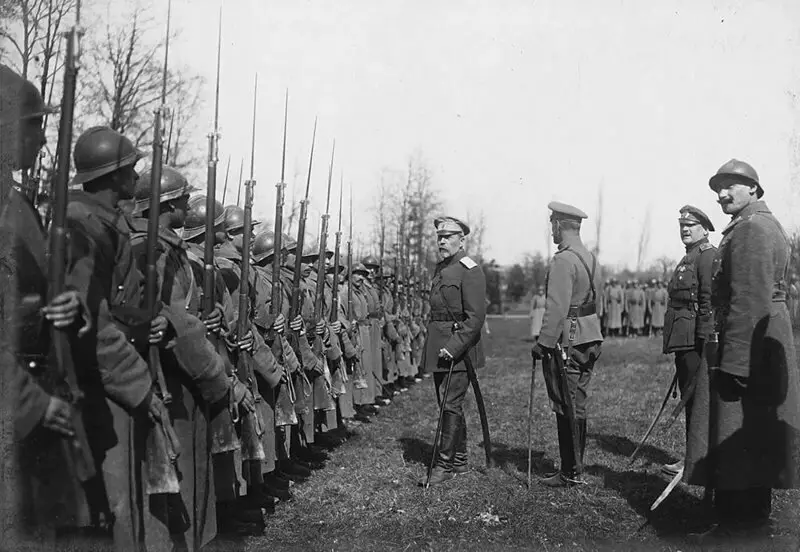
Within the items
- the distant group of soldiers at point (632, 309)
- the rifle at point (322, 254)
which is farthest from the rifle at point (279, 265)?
the distant group of soldiers at point (632, 309)

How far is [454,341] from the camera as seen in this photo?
689 cm

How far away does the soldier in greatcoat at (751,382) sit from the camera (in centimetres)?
470

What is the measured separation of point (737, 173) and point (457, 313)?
2839mm

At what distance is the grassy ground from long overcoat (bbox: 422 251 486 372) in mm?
1190

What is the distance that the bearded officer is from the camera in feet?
22.7

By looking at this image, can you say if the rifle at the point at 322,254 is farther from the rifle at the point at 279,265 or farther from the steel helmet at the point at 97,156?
the steel helmet at the point at 97,156

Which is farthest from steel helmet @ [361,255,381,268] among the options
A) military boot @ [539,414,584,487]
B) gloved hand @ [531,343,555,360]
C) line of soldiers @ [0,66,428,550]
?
line of soldiers @ [0,66,428,550]

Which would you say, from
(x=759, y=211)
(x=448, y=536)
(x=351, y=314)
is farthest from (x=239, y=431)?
(x=351, y=314)

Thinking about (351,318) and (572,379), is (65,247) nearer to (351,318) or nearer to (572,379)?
(572,379)

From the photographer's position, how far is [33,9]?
5.82m

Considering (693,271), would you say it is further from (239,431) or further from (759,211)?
(239,431)

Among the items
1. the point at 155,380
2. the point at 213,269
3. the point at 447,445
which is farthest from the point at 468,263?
the point at 155,380

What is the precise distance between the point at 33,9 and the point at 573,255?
16.3 feet

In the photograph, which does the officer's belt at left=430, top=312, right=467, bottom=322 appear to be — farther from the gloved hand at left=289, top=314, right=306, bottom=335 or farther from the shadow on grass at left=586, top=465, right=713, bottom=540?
the shadow on grass at left=586, top=465, right=713, bottom=540
